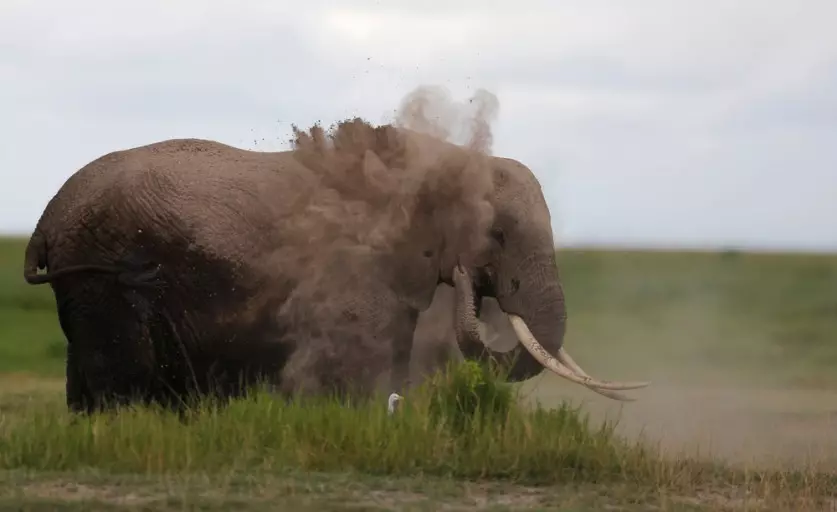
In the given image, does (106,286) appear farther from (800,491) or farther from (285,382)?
(800,491)

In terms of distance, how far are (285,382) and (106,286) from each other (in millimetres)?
1609

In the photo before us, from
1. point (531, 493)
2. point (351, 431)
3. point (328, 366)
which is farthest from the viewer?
point (328, 366)

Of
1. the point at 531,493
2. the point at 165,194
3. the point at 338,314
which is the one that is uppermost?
the point at 165,194

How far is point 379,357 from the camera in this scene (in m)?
12.0

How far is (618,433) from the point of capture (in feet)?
35.3

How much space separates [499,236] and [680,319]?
20.2m

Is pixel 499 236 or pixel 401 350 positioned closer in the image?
pixel 401 350

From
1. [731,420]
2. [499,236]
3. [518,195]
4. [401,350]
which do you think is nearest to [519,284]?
[499,236]

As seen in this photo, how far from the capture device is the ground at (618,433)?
8930 mm

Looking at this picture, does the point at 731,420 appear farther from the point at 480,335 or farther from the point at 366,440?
the point at 366,440

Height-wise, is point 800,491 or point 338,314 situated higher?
point 338,314

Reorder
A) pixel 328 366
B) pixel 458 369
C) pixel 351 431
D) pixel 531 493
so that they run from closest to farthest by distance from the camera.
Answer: pixel 531 493
pixel 351 431
pixel 458 369
pixel 328 366

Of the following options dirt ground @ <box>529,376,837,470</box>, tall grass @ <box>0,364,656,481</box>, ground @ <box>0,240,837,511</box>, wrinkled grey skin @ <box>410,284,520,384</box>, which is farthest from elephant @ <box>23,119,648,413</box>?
tall grass @ <box>0,364,656,481</box>

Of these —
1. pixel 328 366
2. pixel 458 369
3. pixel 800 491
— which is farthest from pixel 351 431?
pixel 800 491
